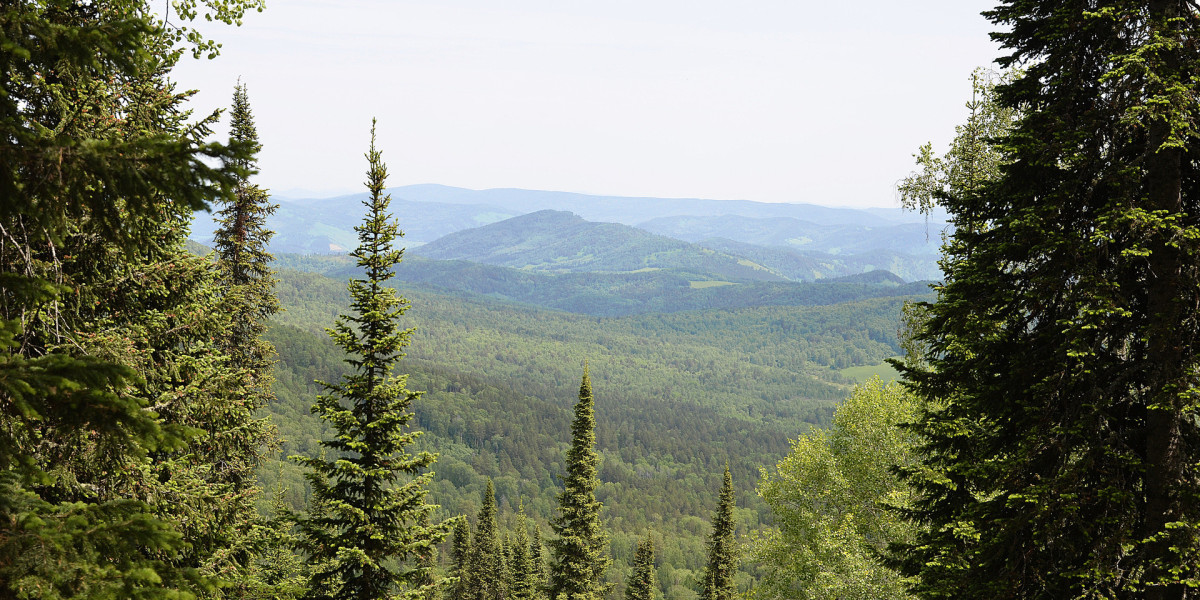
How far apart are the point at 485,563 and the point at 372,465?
37211 mm

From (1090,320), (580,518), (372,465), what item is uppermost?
(1090,320)

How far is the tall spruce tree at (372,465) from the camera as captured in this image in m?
12.2

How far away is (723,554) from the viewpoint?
34594 mm

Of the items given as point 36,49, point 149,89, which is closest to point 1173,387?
A: point 36,49

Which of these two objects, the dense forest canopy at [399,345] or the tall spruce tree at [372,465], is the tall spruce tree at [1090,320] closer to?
the dense forest canopy at [399,345]

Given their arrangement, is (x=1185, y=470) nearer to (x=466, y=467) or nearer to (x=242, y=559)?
(x=242, y=559)

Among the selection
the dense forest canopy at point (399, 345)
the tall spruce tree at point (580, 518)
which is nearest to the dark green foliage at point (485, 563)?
the tall spruce tree at point (580, 518)

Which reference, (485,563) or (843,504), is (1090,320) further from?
(485,563)

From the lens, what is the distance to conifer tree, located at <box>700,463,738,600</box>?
3419cm

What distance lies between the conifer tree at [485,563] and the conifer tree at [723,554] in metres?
16.8

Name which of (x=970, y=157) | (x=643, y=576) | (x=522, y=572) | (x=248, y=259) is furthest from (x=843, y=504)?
(x=522, y=572)

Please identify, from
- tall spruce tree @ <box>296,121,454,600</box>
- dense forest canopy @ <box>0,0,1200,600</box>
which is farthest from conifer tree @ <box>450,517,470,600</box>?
dense forest canopy @ <box>0,0,1200,600</box>

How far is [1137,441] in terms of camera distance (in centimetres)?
737

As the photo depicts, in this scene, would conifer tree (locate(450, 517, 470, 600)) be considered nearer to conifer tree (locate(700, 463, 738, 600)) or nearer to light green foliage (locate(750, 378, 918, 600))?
conifer tree (locate(700, 463, 738, 600))
